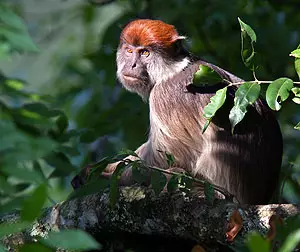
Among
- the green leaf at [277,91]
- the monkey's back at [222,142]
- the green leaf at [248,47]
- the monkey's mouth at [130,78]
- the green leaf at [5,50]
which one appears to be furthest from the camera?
the monkey's mouth at [130,78]

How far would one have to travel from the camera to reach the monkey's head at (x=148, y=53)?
19.1 feet

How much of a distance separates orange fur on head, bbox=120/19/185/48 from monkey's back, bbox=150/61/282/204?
0.49 metres

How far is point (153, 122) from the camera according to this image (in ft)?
18.1

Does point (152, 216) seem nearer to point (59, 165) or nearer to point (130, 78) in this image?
point (59, 165)

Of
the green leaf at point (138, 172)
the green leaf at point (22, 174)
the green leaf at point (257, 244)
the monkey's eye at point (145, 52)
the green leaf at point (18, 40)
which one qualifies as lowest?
the green leaf at point (138, 172)

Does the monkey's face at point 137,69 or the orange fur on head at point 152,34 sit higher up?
the orange fur on head at point 152,34

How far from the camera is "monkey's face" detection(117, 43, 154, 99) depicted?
232 inches

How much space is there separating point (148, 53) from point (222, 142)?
1.22 metres

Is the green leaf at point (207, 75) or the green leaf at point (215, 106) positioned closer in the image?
the green leaf at point (215, 106)

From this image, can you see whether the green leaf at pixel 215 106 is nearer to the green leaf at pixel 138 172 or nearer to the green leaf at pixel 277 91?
the green leaf at pixel 277 91

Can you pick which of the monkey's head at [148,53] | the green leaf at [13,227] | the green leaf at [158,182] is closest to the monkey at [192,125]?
the monkey's head at [148,53]

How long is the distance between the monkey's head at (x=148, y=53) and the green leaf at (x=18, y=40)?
102 cm

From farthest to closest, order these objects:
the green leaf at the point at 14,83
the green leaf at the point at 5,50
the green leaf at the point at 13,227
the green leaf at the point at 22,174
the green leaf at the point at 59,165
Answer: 1. the green leaf at the point at 14,83
2. the green leaf at the point at 59,165
3. the green leaf at the point at 5,50
4. the green leaf at the point at 22,174
5. the green leaf at the point at 13,227

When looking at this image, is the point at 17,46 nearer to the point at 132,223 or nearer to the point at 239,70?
the point at 132,223
